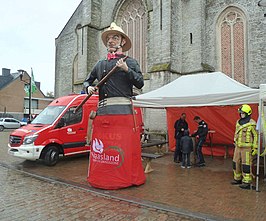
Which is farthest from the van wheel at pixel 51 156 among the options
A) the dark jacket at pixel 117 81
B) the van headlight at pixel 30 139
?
the dark jacket at pixel 117 81

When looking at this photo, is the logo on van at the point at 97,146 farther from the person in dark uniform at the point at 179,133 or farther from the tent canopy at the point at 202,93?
the person in dark uniform at the point at 179,133

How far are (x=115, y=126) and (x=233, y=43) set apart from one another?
13.4 metres

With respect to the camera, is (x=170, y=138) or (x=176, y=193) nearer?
(x=176, y=193)

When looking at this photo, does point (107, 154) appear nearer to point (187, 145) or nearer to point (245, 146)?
point (245, 146)

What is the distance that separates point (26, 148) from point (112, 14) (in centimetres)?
1587

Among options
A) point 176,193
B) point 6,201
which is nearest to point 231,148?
point 176,193

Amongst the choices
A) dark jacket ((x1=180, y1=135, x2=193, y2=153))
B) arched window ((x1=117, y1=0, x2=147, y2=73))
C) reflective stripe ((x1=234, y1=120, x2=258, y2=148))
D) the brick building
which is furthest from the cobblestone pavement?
the brick building

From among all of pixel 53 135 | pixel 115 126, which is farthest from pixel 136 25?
pixel 115 126

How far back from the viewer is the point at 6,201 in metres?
5.14

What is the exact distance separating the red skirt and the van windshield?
3.89 meters

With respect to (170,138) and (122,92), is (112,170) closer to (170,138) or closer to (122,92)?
(122,92)

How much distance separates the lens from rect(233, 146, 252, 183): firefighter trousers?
6.29m

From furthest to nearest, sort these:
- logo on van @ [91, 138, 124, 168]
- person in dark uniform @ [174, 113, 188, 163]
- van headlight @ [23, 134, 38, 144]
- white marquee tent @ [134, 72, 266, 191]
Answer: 1. person in dark uniform @ [174, 113, 188, 163]
2. van headlight @ [23, 134, 38, 144]
3. white marquee tent @ [134, 72, 266, 191]
4. logo on van @ [91, 138, 124, 168]

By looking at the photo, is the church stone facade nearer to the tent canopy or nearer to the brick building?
the tent canopy
